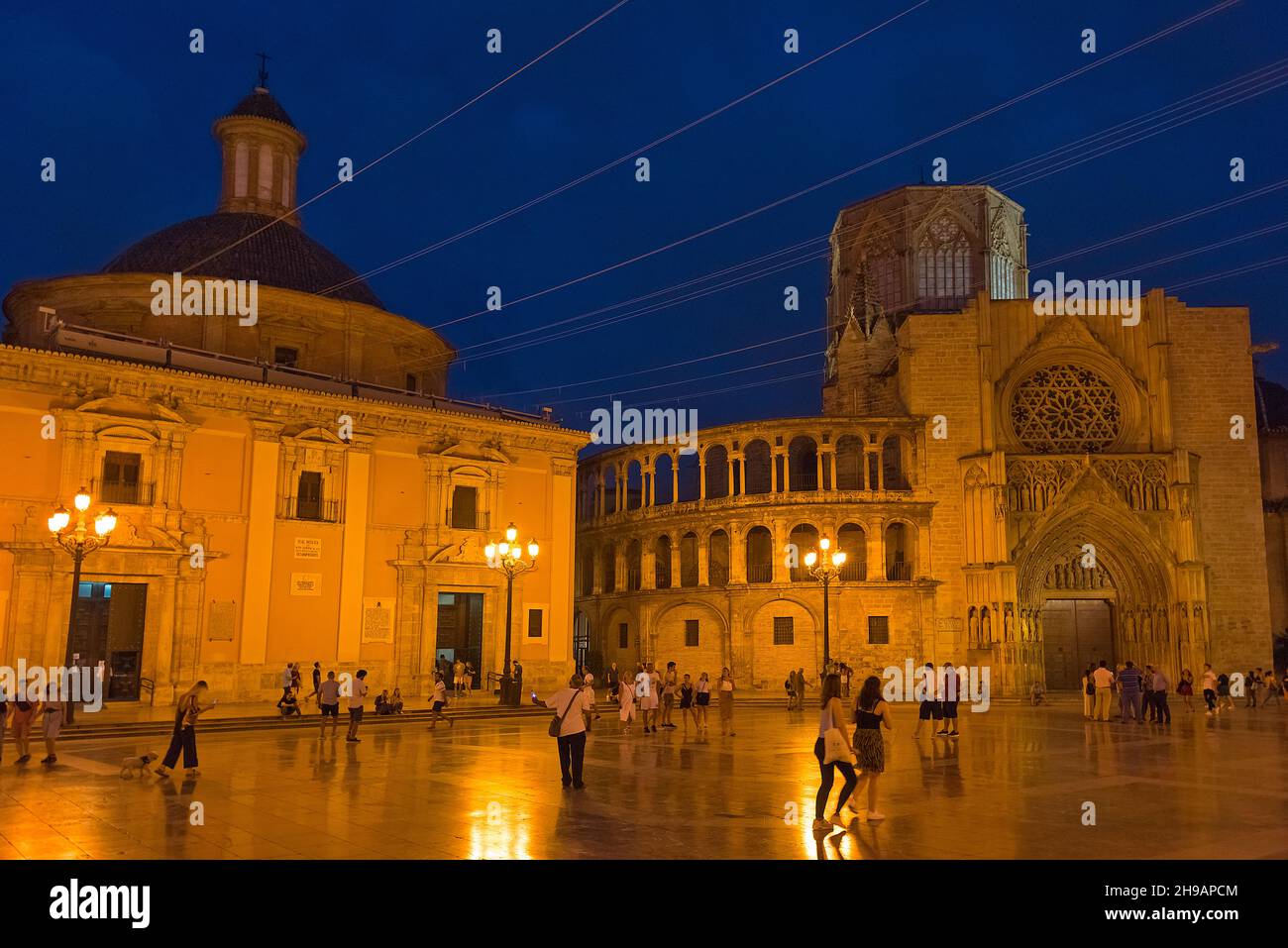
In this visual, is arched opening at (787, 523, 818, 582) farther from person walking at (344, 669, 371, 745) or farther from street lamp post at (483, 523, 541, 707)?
person walking at (344, 669, 371, 745)

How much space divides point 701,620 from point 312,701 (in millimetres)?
17395

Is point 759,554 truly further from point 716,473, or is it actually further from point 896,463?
point 716,473

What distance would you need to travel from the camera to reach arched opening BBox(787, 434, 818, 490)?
44.8m

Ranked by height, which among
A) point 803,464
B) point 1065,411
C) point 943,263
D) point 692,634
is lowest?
point 692,634

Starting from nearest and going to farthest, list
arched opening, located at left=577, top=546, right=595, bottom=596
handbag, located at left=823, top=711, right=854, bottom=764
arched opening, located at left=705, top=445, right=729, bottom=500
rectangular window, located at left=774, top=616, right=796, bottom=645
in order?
handbag, located at left=823, top=711, right=854, bottom=764 < rectangular window, located at left=774, top=616, right=796, bottom=645 < arched opening, located at left=577, top=546, right=595, bottom=596 < arched opening, located at left=705, top=445, right=729, bottom=500

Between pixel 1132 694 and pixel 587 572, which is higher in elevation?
pixel 587 572

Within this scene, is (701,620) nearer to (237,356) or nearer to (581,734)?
(237,356)

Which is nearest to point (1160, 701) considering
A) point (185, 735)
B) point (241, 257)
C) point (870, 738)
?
point (870, 738)

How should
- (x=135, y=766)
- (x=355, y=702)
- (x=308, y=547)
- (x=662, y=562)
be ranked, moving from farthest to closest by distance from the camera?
(x=662, y=562) → (x=308, y=547) → (x=355, y=702) → (x=135, y=766)

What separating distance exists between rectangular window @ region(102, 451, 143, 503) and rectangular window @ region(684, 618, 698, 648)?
69.5 feet

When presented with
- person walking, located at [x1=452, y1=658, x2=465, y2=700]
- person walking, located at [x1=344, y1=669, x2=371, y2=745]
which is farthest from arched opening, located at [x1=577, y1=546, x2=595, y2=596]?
person walking, located at [x1=344, y1=669, x2=371, y2=745]

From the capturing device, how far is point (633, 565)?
43.6 m

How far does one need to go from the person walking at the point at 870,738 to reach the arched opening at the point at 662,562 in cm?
3195

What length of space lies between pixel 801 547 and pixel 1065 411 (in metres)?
11.4
